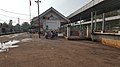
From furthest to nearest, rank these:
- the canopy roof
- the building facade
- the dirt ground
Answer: the building facade
the canopy roof
the dirt ground

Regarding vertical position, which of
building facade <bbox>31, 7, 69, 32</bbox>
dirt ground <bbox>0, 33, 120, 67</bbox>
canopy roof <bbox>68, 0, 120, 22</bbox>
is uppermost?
canopy roof <bbox>68, 0, 120, 22</bbox>

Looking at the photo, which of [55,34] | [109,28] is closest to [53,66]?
[109,28]

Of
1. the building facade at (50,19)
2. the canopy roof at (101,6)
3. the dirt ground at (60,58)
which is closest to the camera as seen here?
the dirt ground at (60,58)

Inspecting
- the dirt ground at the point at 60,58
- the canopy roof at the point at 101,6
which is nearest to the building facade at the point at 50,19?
the canopy roof at the point at 101,6

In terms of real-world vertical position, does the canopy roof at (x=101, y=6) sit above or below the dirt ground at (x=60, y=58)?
above

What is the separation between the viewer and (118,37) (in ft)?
52.7

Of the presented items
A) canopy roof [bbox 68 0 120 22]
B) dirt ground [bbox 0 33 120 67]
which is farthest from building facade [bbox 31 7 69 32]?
dirt ground [bbox 0 33 120 67]

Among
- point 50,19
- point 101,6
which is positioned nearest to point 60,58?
point 101,6

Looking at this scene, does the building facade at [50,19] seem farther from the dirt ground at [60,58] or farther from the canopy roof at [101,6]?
the dirt ground at [60,58]

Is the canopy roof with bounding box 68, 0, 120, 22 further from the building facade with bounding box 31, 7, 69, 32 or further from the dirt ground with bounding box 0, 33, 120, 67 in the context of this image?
the dirt ground with bounding box 0, 33, 120, 67

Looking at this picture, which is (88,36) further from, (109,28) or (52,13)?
(52,13)

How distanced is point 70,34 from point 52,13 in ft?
41.3

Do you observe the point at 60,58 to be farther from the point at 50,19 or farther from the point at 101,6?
the point at 50,19

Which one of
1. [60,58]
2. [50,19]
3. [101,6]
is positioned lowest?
[60,58]
